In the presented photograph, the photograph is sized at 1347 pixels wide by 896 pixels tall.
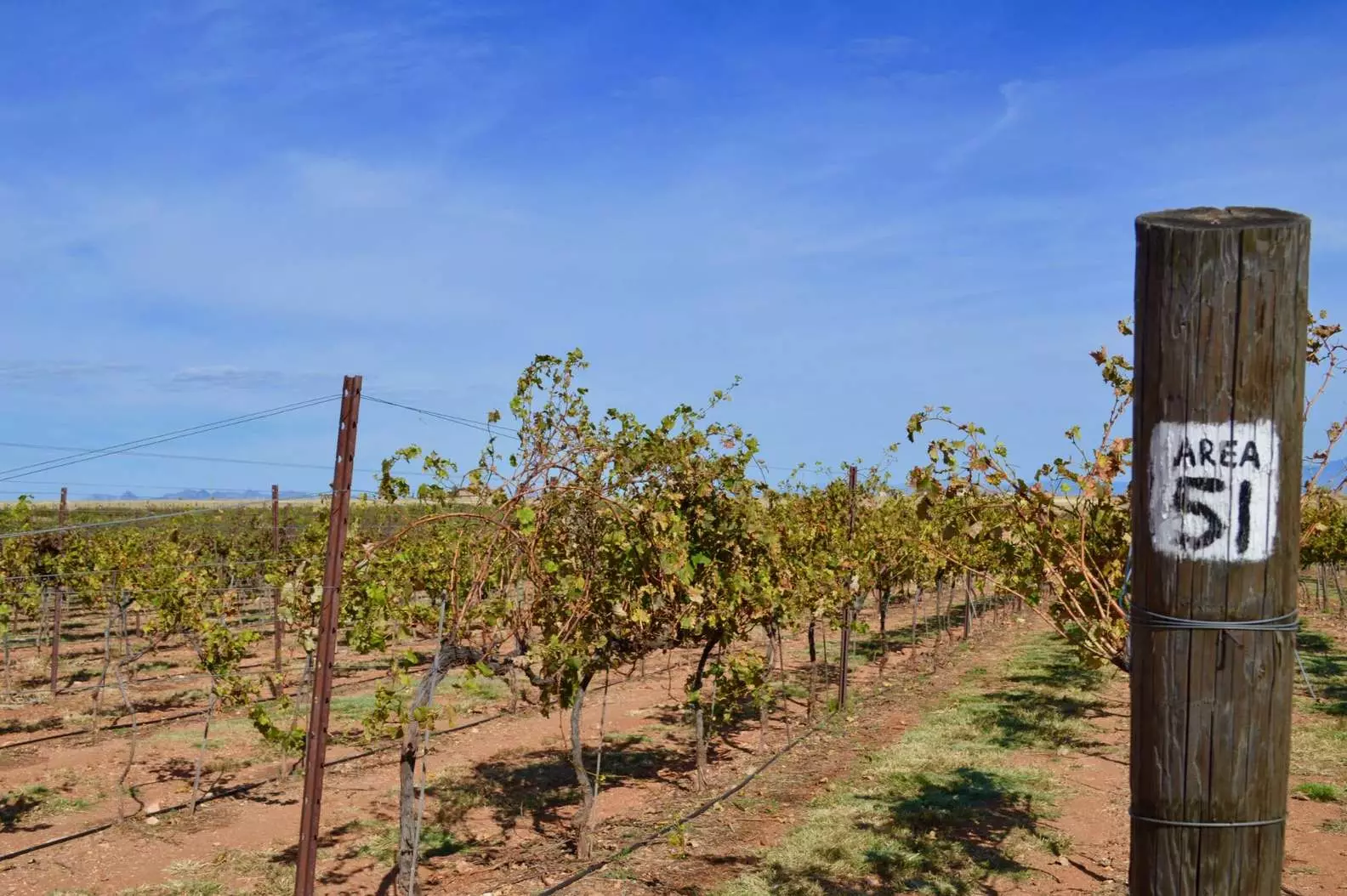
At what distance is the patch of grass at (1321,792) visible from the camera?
35.0 ft

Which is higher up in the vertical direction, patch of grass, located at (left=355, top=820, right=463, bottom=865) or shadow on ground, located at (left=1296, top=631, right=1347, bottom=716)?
shadow on ground, located at (left=1296, top=631, right=1347, bottom=716)

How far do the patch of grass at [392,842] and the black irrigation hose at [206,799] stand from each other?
1.09m

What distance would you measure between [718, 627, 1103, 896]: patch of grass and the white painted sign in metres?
7.47

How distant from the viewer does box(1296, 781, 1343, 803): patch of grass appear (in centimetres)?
1066

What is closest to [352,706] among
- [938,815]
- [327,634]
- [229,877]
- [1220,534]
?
[229,877]

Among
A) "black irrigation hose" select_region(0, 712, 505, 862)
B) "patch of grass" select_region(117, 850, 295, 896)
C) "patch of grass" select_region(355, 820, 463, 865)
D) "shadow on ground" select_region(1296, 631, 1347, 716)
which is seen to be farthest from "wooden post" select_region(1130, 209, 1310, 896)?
"shadow on ground" select_region(1296, 631, 1347, 716)

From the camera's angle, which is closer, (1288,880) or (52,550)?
(1288,880)

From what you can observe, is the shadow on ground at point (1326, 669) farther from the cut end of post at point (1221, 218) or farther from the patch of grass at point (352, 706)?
the cut end of post at point (1221, 218)

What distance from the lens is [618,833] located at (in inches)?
408

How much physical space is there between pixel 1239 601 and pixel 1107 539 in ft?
20.6

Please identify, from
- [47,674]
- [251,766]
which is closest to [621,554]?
[251,766]

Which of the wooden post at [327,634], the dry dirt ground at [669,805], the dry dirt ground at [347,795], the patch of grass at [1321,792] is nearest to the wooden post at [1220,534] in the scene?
the wooden post at [327,634]

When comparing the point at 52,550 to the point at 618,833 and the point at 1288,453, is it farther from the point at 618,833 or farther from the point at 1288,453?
the point at 1288,453

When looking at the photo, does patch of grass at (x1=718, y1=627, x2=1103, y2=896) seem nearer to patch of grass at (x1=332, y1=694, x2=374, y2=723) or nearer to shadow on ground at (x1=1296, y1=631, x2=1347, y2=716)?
shadow on ground at (x1=1296, y1=631, x2=1347, y2=716)
